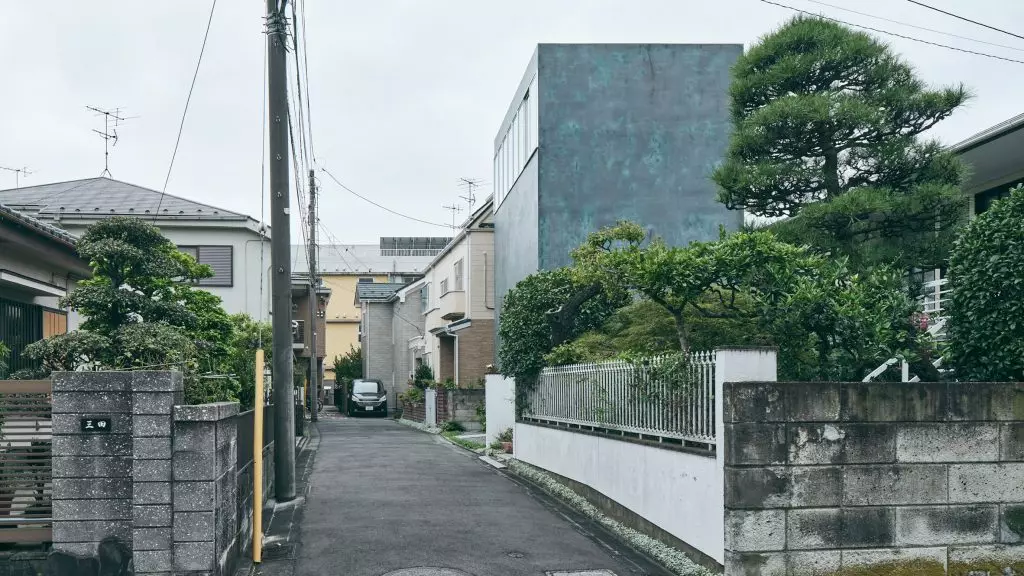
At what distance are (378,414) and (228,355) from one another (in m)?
31.8

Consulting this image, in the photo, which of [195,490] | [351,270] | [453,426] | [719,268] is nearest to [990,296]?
[719,268]

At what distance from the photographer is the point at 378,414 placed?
43969 millimetres

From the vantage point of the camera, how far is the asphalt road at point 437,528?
27.7 feet

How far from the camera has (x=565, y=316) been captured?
16844 mm

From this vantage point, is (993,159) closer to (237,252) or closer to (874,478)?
(874,478)

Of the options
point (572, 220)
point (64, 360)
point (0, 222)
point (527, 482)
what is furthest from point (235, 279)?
point (64, 360)

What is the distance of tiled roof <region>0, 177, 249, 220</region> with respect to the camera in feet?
73.4

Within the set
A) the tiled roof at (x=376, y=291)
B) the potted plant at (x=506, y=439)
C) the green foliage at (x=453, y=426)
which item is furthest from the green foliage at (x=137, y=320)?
the tiled roof at (x=376, y=291)

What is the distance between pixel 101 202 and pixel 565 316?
1388cm

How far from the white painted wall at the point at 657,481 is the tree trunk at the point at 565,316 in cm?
296

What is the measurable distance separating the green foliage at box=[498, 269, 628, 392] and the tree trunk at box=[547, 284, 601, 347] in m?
0.02

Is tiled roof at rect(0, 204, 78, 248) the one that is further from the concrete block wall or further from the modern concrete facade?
the modern concrete facade

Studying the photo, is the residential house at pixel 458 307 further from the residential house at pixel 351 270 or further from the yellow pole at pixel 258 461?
the yellow pole at pixel 258 461

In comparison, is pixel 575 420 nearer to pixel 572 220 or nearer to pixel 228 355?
pixel 228 355
